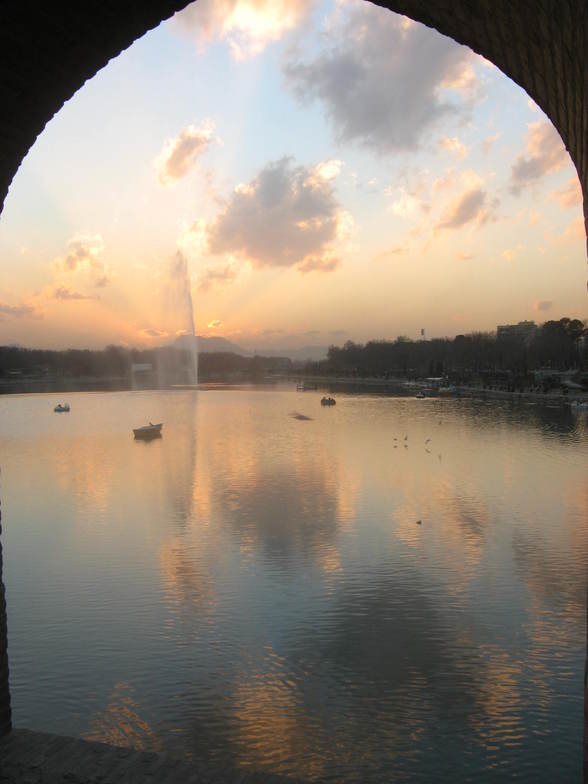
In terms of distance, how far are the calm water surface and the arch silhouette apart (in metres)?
3.06

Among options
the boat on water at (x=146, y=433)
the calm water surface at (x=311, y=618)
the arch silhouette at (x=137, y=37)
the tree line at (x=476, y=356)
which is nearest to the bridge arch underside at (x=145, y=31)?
the arch silhouette at (x=137, y=37)

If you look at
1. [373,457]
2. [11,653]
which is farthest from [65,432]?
[11,653]

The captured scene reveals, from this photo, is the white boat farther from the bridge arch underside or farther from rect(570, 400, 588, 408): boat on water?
rect(570, 400, 588, 408): boat on water

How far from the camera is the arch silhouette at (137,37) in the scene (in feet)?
8.91

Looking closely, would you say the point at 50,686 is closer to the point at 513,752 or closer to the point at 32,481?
the point at 513,752

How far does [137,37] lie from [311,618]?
7082 millimetres

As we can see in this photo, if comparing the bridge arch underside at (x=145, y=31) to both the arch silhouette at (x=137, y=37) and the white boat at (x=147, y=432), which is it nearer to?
the arch silhouette at (x=137, y=37)

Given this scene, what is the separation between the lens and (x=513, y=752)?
Answer: 601 cm

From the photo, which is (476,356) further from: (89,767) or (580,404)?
(89,767)

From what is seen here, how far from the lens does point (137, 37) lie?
391 cm

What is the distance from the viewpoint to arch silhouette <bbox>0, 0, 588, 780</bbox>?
2715 mm

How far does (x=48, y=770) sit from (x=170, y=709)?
2.84 meters

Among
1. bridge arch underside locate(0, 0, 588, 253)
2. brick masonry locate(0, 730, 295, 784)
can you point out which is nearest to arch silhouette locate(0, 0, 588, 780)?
bridge arch underside locate(0, 0, 588, 253)

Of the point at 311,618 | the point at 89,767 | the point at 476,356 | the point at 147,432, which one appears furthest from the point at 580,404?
the point at 476,356
